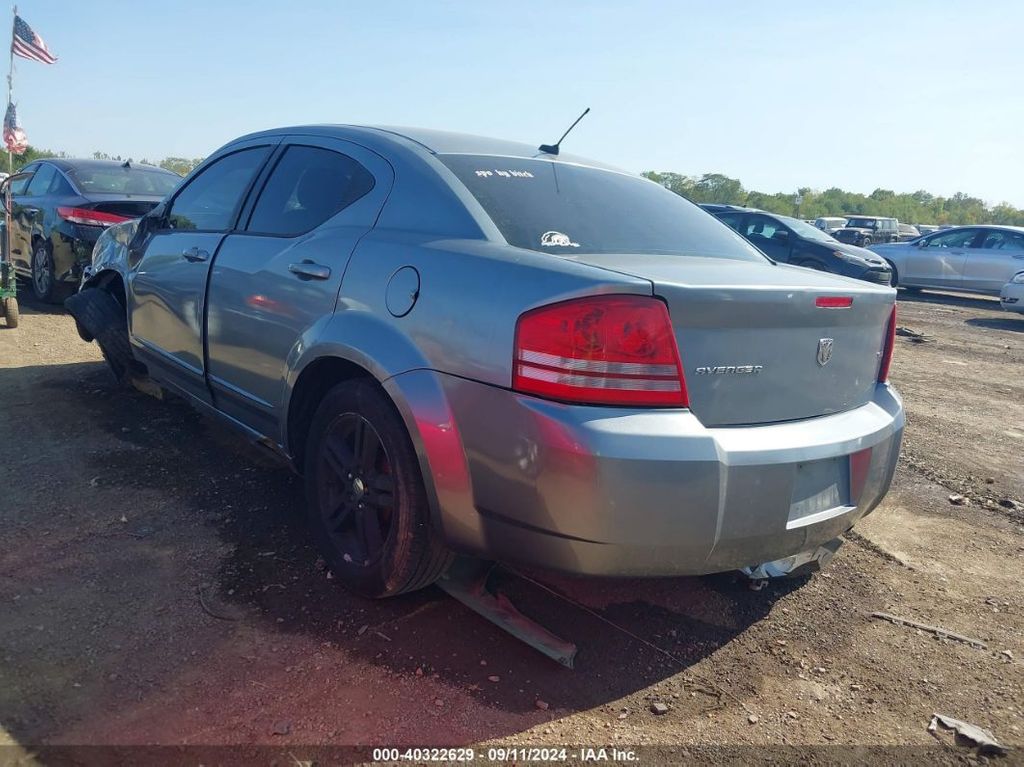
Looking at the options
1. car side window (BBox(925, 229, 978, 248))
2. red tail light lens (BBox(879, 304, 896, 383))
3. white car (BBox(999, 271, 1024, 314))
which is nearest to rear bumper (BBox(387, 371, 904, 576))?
red tail light lens (BBox(879, 304, 896, 383))

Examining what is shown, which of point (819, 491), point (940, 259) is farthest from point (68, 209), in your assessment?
point (940, 259)

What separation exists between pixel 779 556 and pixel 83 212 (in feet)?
26.1

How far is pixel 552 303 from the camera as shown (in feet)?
7.48

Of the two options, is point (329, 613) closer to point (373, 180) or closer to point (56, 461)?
point (373, 180)

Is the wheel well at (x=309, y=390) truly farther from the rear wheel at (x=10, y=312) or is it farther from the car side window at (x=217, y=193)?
the rear wheel at (x=10, y=312)

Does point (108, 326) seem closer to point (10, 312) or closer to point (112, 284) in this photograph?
point (112, 284)

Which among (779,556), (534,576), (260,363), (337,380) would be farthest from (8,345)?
(779,556)

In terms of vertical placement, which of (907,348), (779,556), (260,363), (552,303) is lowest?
(907,348)

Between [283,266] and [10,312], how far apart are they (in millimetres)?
5406

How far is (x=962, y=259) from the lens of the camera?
15883 mm

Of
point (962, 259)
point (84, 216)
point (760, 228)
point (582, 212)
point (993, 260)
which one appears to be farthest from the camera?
point (962, 259)

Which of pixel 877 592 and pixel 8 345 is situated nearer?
pixel 877 592

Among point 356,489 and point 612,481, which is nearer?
point 612,481

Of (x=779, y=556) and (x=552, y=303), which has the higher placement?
(x=552, y=303)
